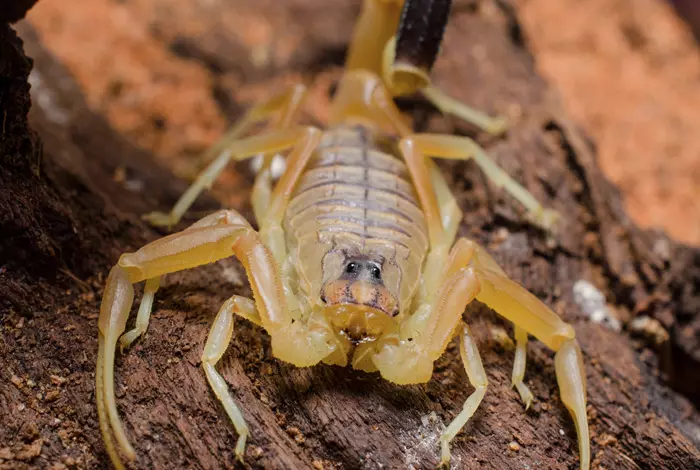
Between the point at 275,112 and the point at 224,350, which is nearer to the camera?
the point at 224,350

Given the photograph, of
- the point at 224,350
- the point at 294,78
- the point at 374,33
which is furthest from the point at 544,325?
the point at 294,78

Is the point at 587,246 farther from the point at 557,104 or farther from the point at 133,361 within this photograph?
the point at 133,361

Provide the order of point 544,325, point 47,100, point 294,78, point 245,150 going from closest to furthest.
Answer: point 544,325 → point 245,150 → point 47,100 → point 294,78

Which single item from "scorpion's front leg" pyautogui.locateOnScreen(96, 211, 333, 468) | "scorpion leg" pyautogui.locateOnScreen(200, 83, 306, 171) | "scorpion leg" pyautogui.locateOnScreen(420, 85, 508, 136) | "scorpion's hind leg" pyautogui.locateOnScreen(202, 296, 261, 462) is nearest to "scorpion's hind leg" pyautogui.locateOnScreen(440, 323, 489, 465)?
"scorpion's front leg" pyautogui.locateOnScreen(96, 211, 333, 468)

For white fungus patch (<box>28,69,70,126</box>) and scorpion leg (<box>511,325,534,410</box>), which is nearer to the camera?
scorpion leg (<box>511,325,534,410</box>)

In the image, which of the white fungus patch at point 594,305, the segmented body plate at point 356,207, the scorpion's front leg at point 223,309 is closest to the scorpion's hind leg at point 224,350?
the scorpion's front leg at point 223,309

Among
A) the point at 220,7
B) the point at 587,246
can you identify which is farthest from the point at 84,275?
the point at 220,7

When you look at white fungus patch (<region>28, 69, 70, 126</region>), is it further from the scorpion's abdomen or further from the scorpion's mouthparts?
the scorpion's mouthparts

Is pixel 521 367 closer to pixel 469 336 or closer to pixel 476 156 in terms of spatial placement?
pixel 469 336
